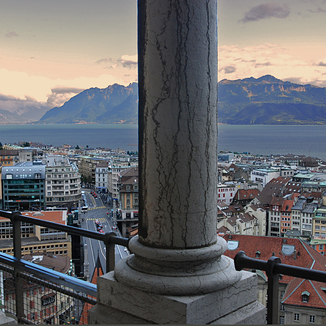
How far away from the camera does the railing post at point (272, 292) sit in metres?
1.32

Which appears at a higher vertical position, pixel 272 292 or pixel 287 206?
pixel 272 292

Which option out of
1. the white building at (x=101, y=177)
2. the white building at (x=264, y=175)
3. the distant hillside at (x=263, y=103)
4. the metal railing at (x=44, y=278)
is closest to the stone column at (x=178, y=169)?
the metal railing at (x=44, y=278)

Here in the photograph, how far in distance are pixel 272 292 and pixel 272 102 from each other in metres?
164

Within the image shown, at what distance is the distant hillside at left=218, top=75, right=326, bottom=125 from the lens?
152 metres

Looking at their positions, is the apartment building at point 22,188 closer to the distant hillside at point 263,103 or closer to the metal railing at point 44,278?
the metal railing at point 44,278

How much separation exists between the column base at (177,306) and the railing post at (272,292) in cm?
7

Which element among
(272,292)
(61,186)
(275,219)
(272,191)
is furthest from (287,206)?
(272,292)

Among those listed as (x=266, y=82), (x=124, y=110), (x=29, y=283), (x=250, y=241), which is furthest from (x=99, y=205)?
(x=266, y=82)

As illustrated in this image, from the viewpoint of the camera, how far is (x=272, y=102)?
515 feet

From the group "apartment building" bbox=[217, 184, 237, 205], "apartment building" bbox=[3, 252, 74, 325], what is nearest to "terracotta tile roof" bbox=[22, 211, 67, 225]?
"apartment building" bbox=[3, 252, 74, 325]

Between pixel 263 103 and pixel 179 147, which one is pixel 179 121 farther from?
pixel 263 103

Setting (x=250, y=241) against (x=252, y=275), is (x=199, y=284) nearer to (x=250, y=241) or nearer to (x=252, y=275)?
(x=252, y=275)

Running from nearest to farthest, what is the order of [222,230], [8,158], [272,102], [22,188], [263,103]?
[222,230]
[22,188]
[8,158]
[272,102]
[263,103]

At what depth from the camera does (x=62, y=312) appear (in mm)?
2117
